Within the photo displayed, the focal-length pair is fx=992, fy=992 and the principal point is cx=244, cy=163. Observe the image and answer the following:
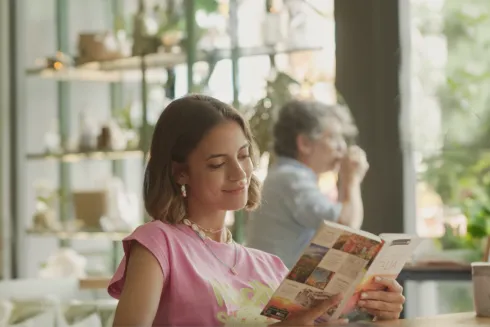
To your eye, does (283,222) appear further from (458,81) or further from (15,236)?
(15,236)

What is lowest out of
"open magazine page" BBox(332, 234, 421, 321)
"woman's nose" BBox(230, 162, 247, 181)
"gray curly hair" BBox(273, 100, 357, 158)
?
"open magazine page" BBox(332, 234, 421, 321)

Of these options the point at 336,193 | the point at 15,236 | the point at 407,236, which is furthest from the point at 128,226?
the point at 407,236

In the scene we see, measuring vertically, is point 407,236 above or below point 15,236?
above

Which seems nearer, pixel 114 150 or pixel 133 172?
pixel 114 150

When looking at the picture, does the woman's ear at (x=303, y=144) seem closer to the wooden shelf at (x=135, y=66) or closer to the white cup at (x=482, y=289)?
the wooden shelf at (x=135, y=66)

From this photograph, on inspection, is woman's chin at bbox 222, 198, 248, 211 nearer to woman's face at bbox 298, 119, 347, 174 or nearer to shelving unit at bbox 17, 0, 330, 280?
woman's face at bbox 298, 119, 347, 174

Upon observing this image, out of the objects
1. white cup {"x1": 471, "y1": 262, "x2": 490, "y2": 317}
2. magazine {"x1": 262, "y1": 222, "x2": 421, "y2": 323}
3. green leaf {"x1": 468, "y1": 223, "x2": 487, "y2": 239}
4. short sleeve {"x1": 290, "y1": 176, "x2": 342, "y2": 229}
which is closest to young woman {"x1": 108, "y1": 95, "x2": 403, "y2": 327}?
magazine {"x1": 262, "y1": 222, "x2": 421, "y2": 323}

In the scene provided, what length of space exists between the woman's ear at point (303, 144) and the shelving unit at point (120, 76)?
761 mm

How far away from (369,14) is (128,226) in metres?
1.65

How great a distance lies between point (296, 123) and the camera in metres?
3.58

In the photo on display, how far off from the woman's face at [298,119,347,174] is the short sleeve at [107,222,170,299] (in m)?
1.63

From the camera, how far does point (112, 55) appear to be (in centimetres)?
501

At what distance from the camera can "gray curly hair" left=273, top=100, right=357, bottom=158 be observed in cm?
354

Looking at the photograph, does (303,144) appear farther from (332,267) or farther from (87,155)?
(87,155)
